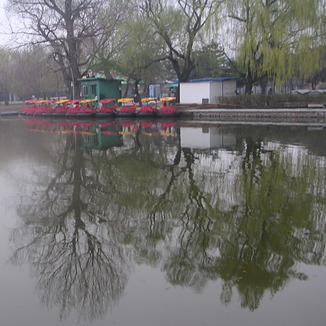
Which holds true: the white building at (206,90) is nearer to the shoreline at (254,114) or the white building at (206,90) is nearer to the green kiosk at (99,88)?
the shoreline at (254,114)

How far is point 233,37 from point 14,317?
25.8 meters

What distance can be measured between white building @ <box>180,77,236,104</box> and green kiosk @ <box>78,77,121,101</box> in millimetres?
6324

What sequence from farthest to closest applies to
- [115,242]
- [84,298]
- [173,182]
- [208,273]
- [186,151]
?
1. [186,151]
2. [173,182]
3. [115,242]
4. [208,273]
5. [84,298]

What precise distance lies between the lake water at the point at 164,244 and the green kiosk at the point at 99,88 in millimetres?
22685


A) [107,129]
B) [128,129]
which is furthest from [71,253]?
[107,129]

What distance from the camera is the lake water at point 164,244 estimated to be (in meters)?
3.64

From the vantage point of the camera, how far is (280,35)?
24969 millimetres

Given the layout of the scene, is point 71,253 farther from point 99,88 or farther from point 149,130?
point 99,88

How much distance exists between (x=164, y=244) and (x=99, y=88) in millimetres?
28228

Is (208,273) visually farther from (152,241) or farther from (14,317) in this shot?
(14,317)

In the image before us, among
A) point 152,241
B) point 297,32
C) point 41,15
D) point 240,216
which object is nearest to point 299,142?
point 240,216

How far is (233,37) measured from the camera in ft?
87.9

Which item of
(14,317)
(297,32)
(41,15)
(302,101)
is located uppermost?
(41,15)

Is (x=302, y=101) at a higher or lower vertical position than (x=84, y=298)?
higher
